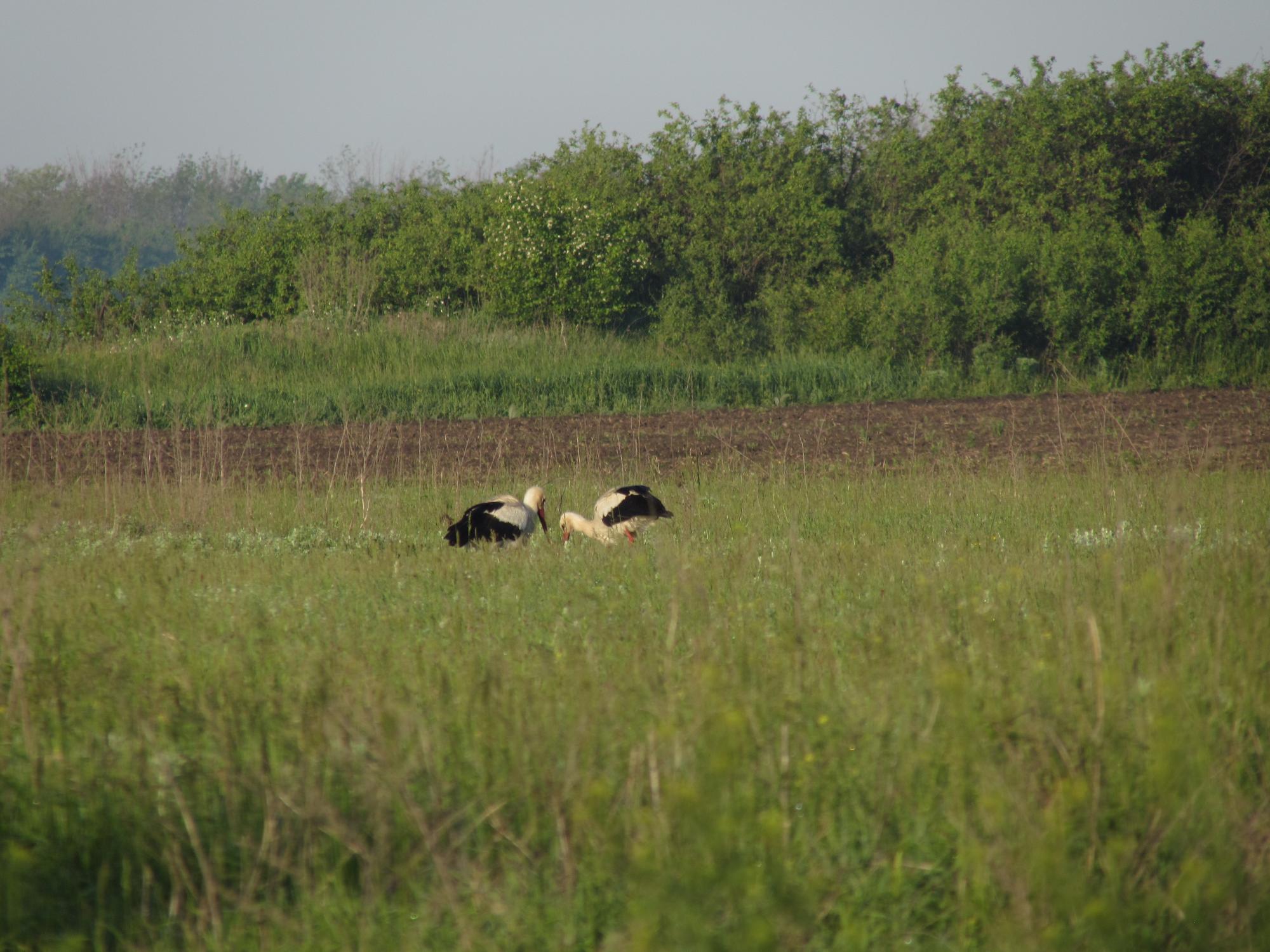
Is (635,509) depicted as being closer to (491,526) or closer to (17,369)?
(491,526)

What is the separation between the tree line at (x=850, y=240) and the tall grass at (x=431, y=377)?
4.51 feet

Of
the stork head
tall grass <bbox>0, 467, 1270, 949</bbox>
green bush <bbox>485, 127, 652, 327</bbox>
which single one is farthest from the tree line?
tall grass <bbox>0, 467, 1270, 949</bbox>

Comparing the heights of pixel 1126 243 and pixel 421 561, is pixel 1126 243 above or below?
above

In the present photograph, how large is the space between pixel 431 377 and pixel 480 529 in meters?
11.7

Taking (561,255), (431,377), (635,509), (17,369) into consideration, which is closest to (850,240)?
(561,255)

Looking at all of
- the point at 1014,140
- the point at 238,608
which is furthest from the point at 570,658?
the point at 1014,140

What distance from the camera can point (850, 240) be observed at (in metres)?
31.7

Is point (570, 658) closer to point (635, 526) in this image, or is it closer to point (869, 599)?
point (869, 599)

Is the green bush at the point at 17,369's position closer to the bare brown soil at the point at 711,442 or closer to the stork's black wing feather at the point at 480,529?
the bare brown soil at the point at 711,442

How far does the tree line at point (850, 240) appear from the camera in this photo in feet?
74.6

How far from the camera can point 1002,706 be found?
3549 millimetres

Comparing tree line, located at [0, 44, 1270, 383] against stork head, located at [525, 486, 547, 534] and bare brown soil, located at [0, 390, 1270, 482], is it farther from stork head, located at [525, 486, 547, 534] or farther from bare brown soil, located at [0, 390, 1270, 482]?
stork head, located at [525, 486, 547, 534]

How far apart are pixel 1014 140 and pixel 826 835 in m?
28.7

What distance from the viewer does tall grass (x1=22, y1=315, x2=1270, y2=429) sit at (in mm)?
17781
